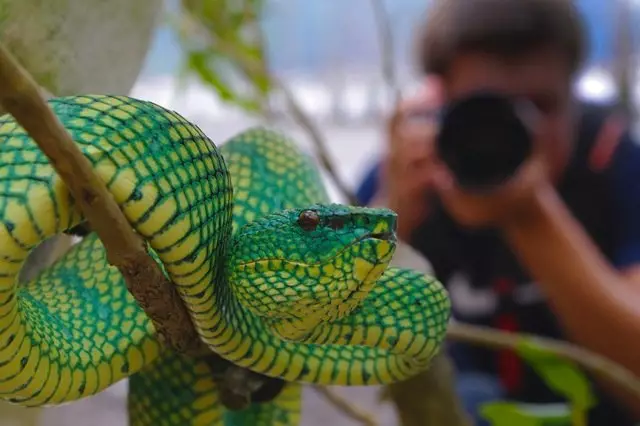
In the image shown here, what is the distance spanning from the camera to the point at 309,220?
21 cm

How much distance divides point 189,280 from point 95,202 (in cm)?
4

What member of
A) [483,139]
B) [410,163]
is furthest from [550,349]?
[410,163]

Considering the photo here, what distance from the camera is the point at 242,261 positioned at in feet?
0.70

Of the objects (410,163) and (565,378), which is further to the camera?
(410,163)

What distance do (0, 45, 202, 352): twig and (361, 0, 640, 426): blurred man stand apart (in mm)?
464

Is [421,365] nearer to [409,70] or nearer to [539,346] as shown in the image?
[539,346]

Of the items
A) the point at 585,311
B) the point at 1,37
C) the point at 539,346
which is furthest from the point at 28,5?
the point at 585,311

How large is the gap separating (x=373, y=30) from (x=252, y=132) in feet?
4.09

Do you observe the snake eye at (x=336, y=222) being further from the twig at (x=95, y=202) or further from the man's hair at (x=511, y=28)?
the man's hair at (x=511, y=28)

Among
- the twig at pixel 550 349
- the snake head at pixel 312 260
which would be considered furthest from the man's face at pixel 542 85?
the snake head at pixel 312 260

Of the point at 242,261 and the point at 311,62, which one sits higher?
the point at 311,62

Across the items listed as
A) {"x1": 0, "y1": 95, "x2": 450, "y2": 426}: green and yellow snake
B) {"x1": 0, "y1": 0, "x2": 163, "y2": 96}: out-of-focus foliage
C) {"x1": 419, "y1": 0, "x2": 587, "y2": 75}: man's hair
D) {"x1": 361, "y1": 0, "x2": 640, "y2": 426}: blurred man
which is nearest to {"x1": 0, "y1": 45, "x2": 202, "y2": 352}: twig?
{"x1": 0, "y1": 95, "x2": 450, "y2": 426}: green and yellow snake

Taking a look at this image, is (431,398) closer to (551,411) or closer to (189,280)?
(551,411)

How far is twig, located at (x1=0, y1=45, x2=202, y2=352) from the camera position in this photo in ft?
0.45
